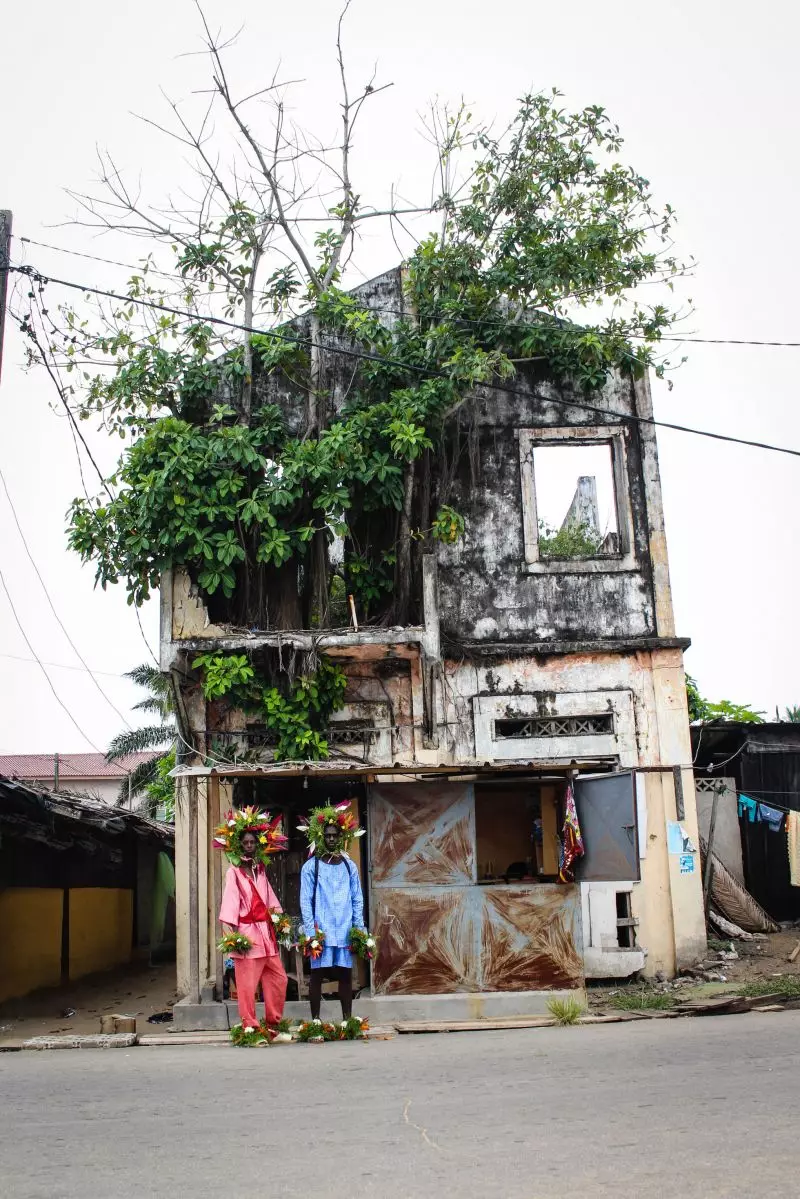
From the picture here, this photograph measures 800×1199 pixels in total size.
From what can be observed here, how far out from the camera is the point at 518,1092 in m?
6.90

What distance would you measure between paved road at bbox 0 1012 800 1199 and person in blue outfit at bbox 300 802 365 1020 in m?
1.95

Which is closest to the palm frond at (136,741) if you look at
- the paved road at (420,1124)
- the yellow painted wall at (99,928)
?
the yellow painted wall at (99,928)

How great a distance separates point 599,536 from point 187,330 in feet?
27.4

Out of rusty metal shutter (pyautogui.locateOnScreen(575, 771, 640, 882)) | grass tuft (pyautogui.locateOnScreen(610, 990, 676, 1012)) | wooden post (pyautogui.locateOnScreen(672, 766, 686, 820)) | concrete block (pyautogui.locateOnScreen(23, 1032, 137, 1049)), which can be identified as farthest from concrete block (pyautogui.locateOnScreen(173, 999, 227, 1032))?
wooden post (pyautogui.locateOnScreen(672, 766, 686, 820))

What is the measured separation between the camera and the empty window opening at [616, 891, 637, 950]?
1513cm

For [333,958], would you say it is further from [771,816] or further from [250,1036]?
[771,816]

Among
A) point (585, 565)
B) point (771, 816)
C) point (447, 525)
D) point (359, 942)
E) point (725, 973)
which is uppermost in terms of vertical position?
point (447, 525)

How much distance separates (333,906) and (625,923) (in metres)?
5.20

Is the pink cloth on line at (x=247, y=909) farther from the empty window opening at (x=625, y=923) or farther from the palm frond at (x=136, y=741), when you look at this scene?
the palm frond at (x=136, y=741)

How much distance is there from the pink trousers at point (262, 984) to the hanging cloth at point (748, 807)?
10100 millimetres

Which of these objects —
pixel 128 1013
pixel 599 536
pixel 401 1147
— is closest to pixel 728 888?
pixel 599 536

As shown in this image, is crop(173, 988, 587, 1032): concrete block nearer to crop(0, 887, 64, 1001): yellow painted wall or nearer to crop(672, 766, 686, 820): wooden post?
crop(672, 766, 686, 820): wooden post

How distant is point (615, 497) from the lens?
16500mm

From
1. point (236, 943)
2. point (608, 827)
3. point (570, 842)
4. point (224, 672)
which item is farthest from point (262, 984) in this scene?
point (224, 672)
